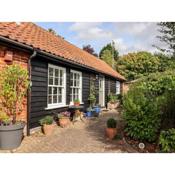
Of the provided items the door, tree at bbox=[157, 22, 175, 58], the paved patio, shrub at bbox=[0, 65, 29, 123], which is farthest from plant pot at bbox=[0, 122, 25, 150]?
the door

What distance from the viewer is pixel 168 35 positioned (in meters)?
12.4

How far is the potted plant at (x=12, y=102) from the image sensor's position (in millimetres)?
6160

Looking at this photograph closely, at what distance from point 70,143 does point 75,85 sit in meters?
5.41

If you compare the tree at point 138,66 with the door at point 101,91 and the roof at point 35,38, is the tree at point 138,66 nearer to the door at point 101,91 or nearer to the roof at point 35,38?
the door at point 101,91

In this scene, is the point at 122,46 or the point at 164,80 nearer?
the point at 164,80

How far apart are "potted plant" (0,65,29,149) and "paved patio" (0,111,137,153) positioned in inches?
13.4

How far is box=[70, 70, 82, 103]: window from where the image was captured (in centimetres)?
1159

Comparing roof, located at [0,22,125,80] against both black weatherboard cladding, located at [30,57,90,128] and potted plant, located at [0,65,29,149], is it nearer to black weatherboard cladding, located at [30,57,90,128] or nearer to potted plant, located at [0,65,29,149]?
black weatherboard cladding, located at [30,57,90,128]

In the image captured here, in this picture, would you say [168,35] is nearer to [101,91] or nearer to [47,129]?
[101,91]

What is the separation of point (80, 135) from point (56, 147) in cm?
165
